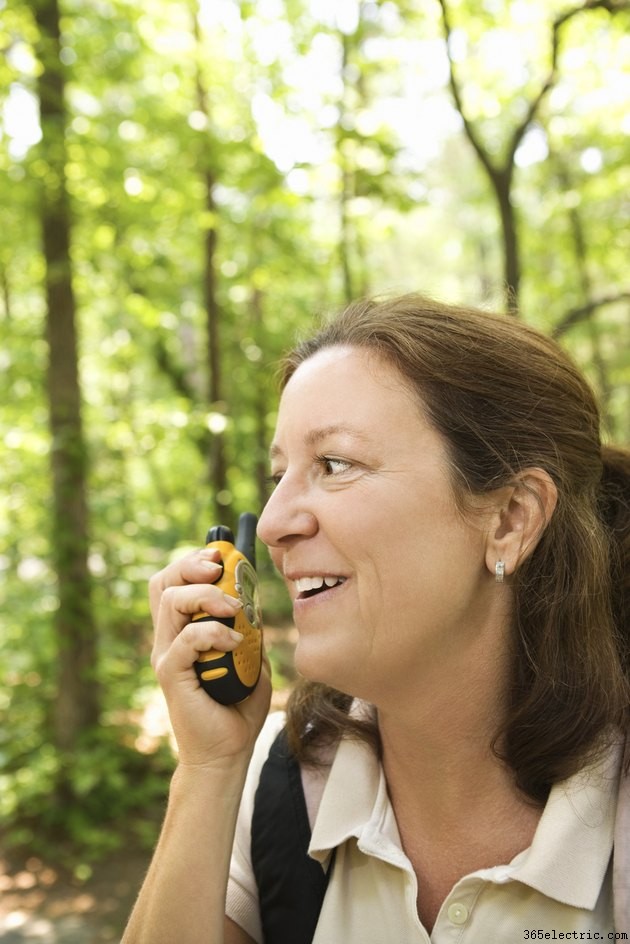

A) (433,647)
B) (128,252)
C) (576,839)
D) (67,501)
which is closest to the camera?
(576,839)

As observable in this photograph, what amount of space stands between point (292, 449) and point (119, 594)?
15.0ft

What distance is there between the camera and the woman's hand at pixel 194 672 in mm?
1553

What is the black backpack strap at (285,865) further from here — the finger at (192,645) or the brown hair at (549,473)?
the brown hair at (549,473)

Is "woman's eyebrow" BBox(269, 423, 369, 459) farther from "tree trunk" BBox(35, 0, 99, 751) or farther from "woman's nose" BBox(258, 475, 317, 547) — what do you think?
→ "tree trunk" BBox(35, 0, 99, 751)

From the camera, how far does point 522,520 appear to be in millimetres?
1554

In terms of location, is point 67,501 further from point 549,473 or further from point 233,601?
point 549,473

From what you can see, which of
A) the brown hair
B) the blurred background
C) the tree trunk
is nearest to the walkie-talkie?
the brown hair

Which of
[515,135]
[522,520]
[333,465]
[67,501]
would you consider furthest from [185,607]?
[515,135]

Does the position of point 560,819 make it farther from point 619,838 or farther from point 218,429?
point 218,429

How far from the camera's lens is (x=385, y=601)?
1.43 meters

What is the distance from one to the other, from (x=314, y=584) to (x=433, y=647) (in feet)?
0.86

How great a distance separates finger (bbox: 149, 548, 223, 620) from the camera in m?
1.63

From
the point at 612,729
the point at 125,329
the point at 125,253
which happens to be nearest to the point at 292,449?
the point at 612,729

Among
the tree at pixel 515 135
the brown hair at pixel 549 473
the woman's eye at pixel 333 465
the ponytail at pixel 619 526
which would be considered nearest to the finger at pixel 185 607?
the woman's eye at pixel 333 465
